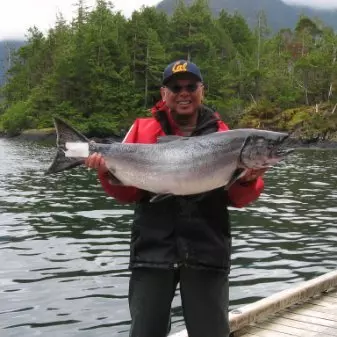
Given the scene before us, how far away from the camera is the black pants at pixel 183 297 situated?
3.97 m

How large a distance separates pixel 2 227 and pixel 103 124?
192ft

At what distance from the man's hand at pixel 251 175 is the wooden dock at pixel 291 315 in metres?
2.33

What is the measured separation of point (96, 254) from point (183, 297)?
24.1ft

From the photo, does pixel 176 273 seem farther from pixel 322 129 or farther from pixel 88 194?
pixel 322 129

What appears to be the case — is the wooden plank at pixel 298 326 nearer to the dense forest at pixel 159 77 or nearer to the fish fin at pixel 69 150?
the fish fin at pixel 69 150

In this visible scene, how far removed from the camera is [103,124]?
7169 centimetres

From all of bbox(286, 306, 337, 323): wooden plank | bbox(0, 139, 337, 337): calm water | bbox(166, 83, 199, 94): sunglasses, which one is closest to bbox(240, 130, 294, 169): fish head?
bbox(166, 83, 199, 94): sunglasses

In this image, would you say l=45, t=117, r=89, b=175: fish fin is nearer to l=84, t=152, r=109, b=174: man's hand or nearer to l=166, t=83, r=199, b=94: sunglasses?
l=84, t=152, r=109, b=174: man's hand

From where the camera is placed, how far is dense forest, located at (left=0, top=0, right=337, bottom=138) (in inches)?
2591

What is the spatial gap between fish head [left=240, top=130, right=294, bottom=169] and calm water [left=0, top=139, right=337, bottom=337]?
4279 millimetres

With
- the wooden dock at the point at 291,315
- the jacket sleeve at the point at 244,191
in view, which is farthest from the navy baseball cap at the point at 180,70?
the wooden dock at the point at 291,315

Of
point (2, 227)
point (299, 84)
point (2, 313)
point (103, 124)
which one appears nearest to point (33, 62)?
point (103, 124)

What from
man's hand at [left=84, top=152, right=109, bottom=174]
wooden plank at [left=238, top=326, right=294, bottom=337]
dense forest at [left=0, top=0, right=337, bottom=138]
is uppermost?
dense forest at [left=0, top=0, right=337, bottom=138]

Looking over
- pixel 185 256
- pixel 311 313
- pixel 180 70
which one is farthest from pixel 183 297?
pixel 311 313
